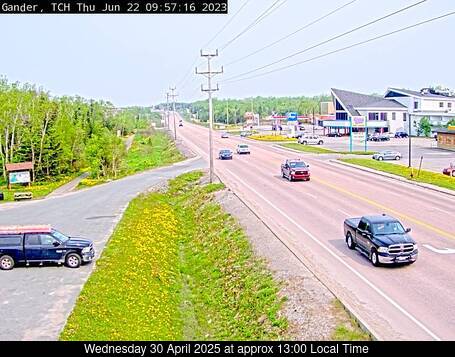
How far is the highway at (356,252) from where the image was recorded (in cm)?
1549

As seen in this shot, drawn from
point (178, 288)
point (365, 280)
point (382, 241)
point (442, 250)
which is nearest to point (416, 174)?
point (442, 250)

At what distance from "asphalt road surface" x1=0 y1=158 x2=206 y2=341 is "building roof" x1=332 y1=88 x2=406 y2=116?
69508mm

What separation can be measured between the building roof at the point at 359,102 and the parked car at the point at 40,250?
97060 millimetres

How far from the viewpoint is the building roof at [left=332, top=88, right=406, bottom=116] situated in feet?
382

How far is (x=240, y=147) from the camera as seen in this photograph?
7362 cm

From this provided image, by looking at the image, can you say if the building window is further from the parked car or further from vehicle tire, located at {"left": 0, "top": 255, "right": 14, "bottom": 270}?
vehicle tire, located at {"left": 0, "top": 255, "right": 14, "bottom": 270}

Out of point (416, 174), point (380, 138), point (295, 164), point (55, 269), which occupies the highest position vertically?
point (295, 164)

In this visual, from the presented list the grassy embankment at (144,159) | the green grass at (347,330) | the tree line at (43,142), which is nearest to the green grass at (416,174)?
the grassy embankment at (144,159)

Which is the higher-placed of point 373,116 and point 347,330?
point 373,116

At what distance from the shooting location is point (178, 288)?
23281mm

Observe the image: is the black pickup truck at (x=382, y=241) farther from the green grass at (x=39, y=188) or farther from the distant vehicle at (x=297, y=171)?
the green grass at (x=39, y=188)

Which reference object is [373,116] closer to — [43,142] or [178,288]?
[43,142]

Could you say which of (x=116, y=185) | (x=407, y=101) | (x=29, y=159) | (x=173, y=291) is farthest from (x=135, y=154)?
(x=173, y=291)

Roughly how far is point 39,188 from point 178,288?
136ft
